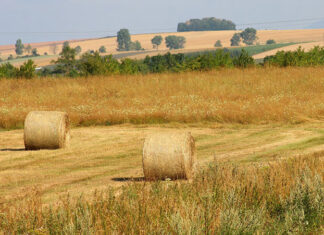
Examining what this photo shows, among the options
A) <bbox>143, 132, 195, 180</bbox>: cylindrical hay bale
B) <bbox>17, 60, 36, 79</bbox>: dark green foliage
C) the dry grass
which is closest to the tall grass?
<bbox>143, 132, 195, 180</bbox>: cylindrical hay bale

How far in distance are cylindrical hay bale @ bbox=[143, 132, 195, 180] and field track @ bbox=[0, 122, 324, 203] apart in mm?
806

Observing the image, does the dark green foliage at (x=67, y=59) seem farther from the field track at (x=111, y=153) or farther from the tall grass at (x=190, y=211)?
the tall grass at (x=190, y=211)

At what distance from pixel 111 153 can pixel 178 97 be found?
1025 cm

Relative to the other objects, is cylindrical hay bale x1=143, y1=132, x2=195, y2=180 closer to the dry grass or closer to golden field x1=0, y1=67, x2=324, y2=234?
golden field x1=0, y1=67, x2=324, y2=234

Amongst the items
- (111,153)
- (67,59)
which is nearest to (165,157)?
(111,153)

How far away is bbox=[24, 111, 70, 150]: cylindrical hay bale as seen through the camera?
1684cm

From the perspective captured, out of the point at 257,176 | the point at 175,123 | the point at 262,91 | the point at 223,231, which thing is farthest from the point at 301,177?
the point at 262,91

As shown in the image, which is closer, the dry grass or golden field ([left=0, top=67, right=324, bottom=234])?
golden field ([left=0, top=67, right=324, bottom=234])

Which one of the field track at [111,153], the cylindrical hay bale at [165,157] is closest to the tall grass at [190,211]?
the field track at [111,153]

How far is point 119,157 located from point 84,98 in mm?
12681

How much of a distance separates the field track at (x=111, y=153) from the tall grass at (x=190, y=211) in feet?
5.08

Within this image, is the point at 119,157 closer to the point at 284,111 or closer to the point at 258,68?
the point at 284,111

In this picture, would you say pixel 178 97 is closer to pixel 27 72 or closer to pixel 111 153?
pixel 111 153

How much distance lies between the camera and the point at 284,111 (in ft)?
73.3
